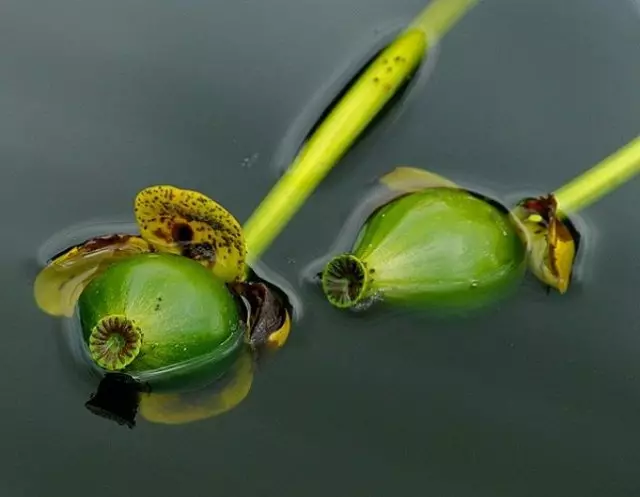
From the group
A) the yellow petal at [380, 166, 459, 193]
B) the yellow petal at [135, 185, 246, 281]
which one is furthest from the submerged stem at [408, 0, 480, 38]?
the yellow petal at [135, 185, 246, 281]

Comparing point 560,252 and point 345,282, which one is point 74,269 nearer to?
point 345,282

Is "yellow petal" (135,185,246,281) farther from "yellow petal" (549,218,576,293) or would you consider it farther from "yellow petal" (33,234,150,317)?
"yellow petal" (549,218,576,293)

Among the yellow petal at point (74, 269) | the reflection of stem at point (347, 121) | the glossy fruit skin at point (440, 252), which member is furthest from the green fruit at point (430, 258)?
the yellow petal at point (74, 269)

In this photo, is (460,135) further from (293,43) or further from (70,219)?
(70,219)

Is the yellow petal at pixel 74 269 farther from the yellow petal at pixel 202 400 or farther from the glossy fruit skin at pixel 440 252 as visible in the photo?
the glossy fruit skin at pixel 440 252

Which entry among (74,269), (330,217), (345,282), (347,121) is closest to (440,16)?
(347,121)
